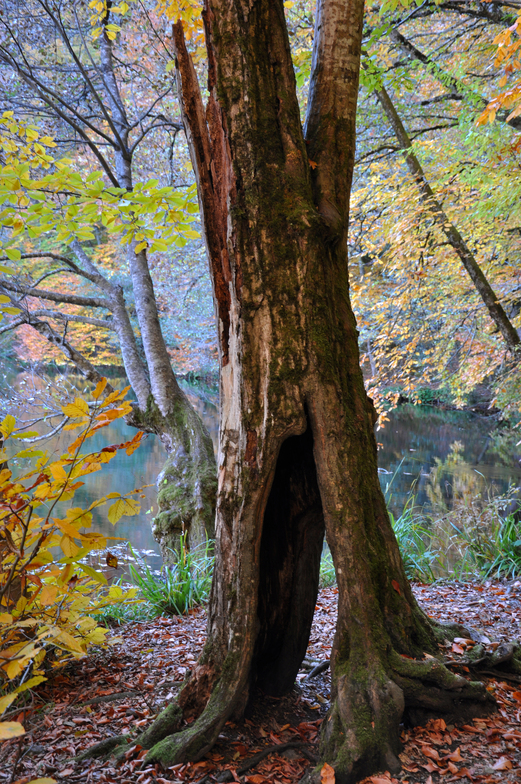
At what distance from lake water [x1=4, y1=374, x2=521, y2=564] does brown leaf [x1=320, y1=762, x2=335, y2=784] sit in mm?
4475

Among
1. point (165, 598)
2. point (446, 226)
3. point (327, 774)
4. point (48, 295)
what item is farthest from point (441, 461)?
point (327, 774)

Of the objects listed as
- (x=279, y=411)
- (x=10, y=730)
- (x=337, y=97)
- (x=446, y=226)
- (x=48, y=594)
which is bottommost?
(x=10, y=730)

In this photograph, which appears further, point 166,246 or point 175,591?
point 175,591

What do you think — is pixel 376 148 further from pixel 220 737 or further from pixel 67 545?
pixel 220 737

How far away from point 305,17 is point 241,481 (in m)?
7.14

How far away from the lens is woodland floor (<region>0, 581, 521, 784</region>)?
5.81 ft

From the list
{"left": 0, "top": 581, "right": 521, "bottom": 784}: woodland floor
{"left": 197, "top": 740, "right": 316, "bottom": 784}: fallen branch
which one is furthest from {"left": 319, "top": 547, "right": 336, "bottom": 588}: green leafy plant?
{"left": 197, "top": 740, "right": 316, "bottom": 784}: fallen branch

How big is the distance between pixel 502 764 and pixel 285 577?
3.46 feet

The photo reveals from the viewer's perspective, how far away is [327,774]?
1668 mm

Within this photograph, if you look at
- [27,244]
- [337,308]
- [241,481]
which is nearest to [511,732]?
[241,481]

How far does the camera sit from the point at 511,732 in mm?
1907

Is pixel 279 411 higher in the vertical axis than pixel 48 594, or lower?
higher

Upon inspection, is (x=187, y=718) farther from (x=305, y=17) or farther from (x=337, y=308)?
(x=305, y=17)

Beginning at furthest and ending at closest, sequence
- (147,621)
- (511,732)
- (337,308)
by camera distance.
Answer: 1. (147,621)
2. (337,308)
3. (511,732)
